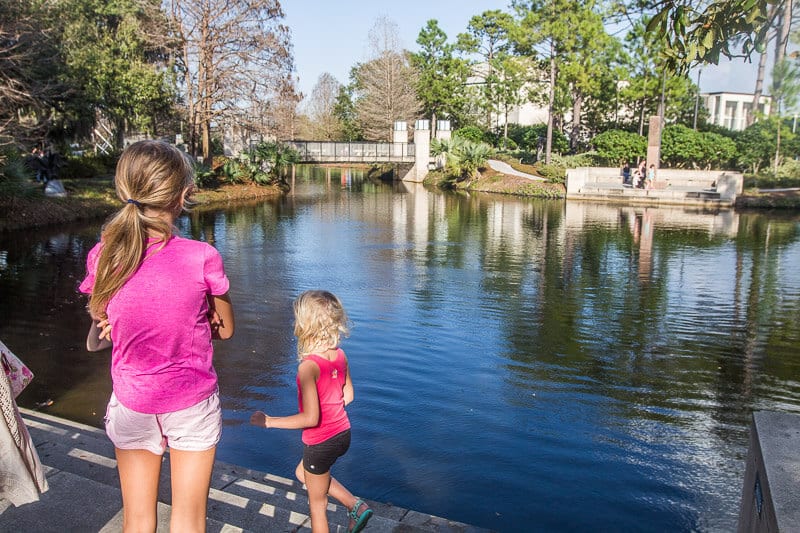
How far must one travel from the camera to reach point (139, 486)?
2553mm

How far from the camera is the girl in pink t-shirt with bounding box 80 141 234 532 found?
7.90 feet

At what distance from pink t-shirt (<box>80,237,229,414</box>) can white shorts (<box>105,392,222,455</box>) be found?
3 centimetres

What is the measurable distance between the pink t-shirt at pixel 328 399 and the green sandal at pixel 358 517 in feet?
1.50

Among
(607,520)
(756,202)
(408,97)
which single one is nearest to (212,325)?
(607,520)

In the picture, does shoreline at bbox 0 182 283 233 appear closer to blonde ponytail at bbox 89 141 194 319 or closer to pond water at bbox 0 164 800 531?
pond water at bbox 0 164 800 531

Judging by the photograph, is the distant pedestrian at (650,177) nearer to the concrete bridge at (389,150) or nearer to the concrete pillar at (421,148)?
the concrete bridge at (389,150)

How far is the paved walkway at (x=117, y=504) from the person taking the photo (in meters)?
3.23

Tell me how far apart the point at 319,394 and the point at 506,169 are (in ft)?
121

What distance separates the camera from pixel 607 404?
6.75 m

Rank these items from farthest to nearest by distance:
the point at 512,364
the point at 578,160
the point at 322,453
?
the point at 578,160 < the point at 512,364 < the point at 322,453

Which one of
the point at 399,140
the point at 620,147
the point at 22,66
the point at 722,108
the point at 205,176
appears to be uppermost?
the point at 722,108

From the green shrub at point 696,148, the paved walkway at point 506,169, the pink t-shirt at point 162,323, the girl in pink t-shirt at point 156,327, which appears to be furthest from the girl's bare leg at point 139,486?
the green shrub at point 696,148

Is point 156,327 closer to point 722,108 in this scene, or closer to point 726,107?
point 722,108

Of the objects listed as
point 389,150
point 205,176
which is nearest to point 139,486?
point 205,176
